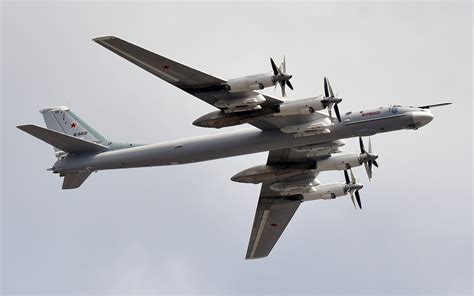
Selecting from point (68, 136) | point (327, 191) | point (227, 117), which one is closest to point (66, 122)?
point (68, 136)

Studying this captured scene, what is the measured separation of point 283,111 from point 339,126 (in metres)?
3.76

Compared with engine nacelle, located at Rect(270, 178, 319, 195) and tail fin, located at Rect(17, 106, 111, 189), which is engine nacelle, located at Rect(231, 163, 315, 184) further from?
tail fin, located at Rect(17, 106, 111, 189)

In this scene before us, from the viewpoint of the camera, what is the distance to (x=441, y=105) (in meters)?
48.0

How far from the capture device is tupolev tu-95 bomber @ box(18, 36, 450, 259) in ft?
151

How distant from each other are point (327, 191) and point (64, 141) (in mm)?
17372

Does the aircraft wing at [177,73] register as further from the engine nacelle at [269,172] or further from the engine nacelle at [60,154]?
the engine nacelle at [60,154]

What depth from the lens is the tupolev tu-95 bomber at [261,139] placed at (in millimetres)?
46062

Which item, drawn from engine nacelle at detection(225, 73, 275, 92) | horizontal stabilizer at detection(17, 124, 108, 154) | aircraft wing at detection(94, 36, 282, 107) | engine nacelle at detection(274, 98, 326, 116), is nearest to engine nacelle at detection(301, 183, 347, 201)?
engine nacelle at detection(274, 98, 326, 116)

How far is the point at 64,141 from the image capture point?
5256 cm

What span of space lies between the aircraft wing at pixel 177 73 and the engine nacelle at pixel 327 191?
36.6 ft

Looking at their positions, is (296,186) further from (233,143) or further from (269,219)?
(233,143)

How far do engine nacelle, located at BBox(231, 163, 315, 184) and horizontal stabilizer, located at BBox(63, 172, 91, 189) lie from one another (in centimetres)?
950

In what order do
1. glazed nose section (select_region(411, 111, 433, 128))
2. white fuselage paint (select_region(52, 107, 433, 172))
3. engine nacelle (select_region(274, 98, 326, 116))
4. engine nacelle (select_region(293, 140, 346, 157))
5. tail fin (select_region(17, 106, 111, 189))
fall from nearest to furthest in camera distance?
engine nacelle (select_region(274, 98, 326, 116)) → glazed nose section (select_region(411, 111, 433, 128)) → white fuselage paint (select_region(52, 107, 433, 172)) → engine nacelle (select_region(293, 140, 346, 157)) → tail fin (select_region(17, 106, 111, 189))

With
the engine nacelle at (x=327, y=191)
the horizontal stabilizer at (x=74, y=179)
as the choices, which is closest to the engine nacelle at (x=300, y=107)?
the engine nacelle at (x=327, y=191)
